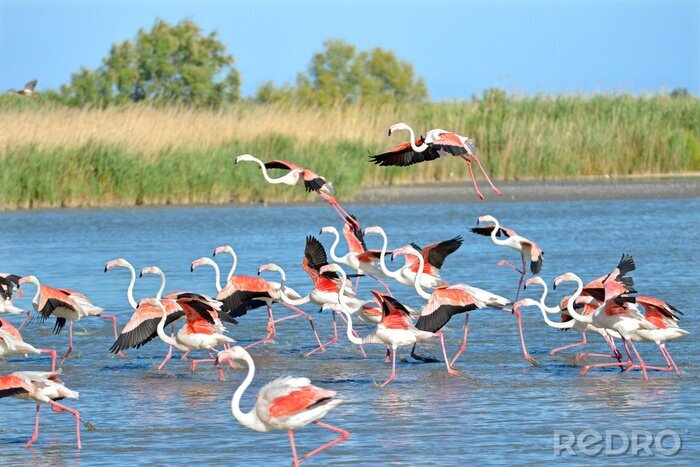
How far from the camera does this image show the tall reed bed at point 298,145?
21.7 meters

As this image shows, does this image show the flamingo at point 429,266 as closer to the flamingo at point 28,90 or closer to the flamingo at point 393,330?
the flamingo at point 393,330

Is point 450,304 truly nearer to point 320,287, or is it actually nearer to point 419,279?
point 419,279

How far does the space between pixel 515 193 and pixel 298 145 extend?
389 cm

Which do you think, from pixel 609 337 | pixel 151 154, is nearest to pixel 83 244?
pixel 151 154

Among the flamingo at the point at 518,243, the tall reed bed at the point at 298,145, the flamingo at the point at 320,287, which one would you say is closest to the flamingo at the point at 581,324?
the flamingo at the point at 518,243

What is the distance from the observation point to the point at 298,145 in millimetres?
23734

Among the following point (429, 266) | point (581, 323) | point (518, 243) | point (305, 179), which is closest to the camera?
point (581, 323)

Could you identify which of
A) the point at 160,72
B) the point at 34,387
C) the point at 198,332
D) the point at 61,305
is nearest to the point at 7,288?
the point at 61,305

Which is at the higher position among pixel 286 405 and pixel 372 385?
pixel 286 405

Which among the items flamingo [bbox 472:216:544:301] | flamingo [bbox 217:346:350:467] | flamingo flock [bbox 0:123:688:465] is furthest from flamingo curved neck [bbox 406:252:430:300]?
flamingo [bbox 217:346:350:467]

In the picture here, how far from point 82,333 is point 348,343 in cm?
233

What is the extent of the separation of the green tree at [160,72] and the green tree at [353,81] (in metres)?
2.39

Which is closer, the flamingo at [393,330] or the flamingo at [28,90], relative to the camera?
the flamingo at [393,330]

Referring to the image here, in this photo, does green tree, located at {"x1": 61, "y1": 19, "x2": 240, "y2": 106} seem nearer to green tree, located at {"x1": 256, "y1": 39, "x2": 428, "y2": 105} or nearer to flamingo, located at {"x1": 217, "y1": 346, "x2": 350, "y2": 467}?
green tree, located at {"x1": 256, "y1": 39, "x2": 428, "y2": 105}
